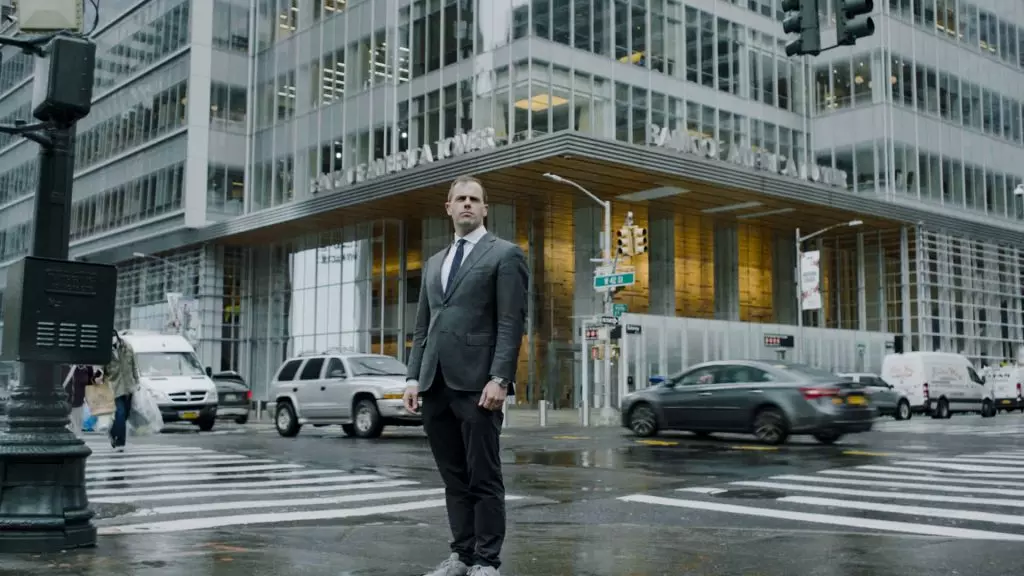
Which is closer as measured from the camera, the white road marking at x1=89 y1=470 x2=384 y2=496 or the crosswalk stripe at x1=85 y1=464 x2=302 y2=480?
the white road marking at x1=89 y1=470 x2=384 y2=496

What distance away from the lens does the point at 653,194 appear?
133 ft

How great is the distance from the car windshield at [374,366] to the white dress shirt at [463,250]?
629 inches

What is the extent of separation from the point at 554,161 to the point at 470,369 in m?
29.9

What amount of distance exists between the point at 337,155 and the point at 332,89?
344cm

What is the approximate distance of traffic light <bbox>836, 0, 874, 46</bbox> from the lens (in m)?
12.6

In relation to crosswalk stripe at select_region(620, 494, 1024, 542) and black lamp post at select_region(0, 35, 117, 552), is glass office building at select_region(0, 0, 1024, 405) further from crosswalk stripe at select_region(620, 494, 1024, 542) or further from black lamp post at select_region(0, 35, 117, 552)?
black lamp post at select_region(0, 35, 117, 552)

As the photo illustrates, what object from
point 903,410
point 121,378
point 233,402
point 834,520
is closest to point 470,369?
point 834,520

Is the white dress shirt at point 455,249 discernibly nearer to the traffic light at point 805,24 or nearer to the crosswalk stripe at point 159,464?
the traffic light at point 805,24

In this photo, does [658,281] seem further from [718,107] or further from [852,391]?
[852,391]

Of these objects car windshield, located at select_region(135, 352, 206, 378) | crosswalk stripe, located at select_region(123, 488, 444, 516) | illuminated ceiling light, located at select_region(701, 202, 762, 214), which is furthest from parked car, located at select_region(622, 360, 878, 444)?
illuminated ceiling light, located at select_region(701, 202, 762, 214)

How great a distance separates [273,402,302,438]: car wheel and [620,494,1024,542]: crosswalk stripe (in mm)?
13633

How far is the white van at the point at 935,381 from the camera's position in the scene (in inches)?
1393

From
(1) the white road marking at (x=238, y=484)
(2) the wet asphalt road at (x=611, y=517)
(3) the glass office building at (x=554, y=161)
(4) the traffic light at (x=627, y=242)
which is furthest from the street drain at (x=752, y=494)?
(3) the glass office building at (x=554, y=161)

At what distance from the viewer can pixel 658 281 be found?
46.4 m
